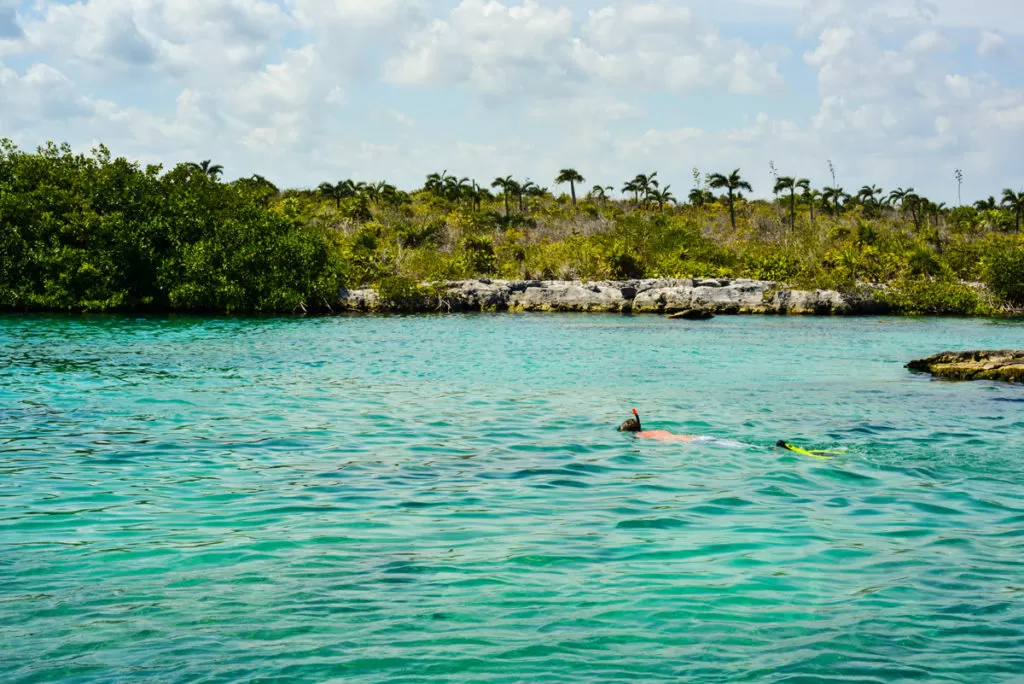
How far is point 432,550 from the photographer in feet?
22.7

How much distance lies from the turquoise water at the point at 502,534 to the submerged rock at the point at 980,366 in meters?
1.12

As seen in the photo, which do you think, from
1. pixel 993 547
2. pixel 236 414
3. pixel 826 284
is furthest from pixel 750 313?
pixel 993 547

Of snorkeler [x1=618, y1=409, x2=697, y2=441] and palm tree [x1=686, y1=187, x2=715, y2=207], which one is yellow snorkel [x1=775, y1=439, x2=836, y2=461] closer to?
snorkeler [x1=618, y1=409, x2=697, y2=441]

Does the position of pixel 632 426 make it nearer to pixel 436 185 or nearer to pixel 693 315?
pixel 693 315

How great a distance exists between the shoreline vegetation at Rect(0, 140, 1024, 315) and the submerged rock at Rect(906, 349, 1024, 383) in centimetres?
2536

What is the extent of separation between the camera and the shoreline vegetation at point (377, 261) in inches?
1575

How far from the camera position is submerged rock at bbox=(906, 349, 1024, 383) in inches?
716

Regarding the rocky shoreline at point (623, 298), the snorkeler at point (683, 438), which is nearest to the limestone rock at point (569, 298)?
the rocky shoreline at point (623, 298)

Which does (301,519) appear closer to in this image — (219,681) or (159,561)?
(159,561)

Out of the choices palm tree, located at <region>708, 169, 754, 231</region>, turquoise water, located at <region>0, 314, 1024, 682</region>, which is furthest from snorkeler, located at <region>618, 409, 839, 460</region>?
palm tree, located at <region>708, 169, 754, 231</region>

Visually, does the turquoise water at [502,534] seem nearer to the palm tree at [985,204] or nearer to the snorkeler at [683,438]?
the snorkeler at [683,438]

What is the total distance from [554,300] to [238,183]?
1829cm

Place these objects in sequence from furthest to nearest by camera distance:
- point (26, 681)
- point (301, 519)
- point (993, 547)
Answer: point (301, 519), point (993, 547), point (26, 681)

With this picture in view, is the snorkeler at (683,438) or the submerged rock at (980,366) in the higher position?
the submerged rock at (980,366)
